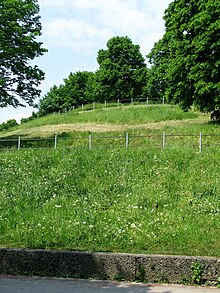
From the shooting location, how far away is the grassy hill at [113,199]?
9891 mm

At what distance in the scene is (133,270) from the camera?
23.7ft

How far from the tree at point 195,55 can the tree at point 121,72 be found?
35.6 meters

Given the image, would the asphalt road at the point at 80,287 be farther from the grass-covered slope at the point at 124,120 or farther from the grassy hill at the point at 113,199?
the grass-covered slope at the point at 124,120

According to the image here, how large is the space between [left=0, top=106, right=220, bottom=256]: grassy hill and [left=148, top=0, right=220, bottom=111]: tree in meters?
9.21

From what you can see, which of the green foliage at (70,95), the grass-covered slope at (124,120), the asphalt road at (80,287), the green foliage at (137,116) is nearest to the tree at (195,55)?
the grass-covered slope at (124,120)

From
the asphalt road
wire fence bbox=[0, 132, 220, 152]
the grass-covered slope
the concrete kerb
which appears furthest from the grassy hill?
the grass-covered slope

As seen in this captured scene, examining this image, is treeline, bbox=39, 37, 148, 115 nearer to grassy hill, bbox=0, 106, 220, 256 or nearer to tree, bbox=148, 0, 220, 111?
tree, bbox=148, 0, 220, 111

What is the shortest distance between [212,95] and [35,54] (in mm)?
13212

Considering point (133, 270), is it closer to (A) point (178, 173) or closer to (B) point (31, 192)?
(B) point (31, 192)

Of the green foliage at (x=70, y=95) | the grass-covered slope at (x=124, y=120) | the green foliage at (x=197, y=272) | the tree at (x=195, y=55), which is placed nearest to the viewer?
the green foliage at (x=197, y=272)

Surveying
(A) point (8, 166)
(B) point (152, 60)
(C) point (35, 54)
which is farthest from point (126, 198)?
(B) point (152, 60)

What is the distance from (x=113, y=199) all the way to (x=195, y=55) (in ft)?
59.7

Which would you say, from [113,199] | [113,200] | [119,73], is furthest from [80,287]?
[119,73]

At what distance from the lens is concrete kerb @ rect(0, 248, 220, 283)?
23.0 feet
